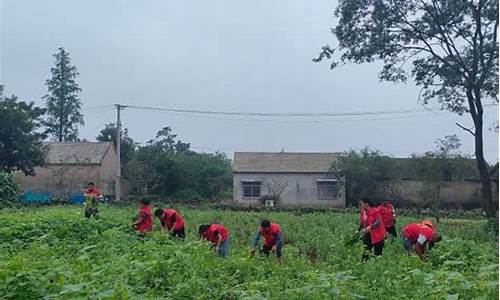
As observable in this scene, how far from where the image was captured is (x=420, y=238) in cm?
1019

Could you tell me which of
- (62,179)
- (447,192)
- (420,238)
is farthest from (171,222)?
(62,179)

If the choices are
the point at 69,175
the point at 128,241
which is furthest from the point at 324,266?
the point at 69,175

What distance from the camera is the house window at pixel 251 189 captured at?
4269 cm

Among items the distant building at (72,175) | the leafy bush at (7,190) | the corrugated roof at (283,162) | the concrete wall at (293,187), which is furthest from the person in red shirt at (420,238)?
the distant building at (72,175)

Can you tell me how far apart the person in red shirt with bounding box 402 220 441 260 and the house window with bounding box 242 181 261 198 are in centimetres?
3188

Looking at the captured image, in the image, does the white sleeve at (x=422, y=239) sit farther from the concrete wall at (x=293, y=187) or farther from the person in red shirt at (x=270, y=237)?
the concrete wall at (x=293, y=187)

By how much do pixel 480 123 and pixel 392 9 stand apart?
16.3 feet

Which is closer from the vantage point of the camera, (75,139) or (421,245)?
(421,245)

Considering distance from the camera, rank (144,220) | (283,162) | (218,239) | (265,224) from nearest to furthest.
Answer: (265,224) < (218,239) < (144,220) < (283,162)

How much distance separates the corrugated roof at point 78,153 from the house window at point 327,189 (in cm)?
1585

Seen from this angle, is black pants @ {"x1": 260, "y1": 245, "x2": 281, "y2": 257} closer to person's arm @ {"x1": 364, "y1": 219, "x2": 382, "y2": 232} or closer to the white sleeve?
person's arm @ {"x1": 364, "y1": 219, "x2": 382, "y2": 232}

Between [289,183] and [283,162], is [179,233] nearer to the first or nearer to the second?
[289,183]

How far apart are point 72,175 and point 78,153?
2.98 meters

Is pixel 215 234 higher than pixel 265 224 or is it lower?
Result: lower
